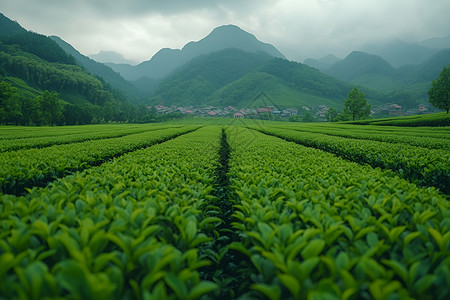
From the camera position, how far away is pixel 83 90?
352ft

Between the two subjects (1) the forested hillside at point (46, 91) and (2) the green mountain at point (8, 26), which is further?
(2) the green mountain at point (8, 26)

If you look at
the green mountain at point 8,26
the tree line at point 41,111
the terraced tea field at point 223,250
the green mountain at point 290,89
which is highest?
the green mountain at point 8,26

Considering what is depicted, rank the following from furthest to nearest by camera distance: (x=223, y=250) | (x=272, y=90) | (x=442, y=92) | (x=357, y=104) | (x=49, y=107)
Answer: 1. (x=272, y=90)
2. (x=49, y=107)
3. (x=357, y=104)
4. (x=442, y=92)
5. (x=223, y=250)

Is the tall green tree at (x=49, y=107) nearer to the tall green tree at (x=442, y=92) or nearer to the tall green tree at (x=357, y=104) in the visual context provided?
the tall green tree at (x=357, y=104)

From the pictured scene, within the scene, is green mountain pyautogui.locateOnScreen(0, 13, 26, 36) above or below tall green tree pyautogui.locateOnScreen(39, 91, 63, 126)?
above

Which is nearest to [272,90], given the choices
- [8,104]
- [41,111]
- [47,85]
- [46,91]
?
[46,91]

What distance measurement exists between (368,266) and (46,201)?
3.32 metres

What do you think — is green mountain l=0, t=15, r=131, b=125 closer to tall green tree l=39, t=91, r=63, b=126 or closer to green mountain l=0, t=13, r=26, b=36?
tall green tree l=39, t=91, r=63, b=126

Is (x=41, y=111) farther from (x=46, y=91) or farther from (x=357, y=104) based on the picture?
(x=357, y=104)

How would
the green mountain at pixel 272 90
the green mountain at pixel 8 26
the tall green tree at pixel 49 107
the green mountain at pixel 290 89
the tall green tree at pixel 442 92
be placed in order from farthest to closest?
the green mountain at pixel 8 26
the green mountain at pixel 272 90
the green mountain at pixel 290 89
the tall green tree at pixel 49 107
the tall green tree at pixel 442 92

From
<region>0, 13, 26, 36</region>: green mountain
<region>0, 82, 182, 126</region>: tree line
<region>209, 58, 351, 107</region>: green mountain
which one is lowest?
Answer: <region>0, 82, 182, 126</region>: tree line

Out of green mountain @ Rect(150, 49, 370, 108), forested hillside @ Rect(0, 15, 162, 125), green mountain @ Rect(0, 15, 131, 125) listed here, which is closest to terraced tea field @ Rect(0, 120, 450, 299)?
forested hillside @ Rect(0, 15, 162, 125)

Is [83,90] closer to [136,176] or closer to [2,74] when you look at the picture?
[2,74]

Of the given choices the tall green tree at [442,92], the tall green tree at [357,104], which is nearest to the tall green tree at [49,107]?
the tall green tree at [357,104]
